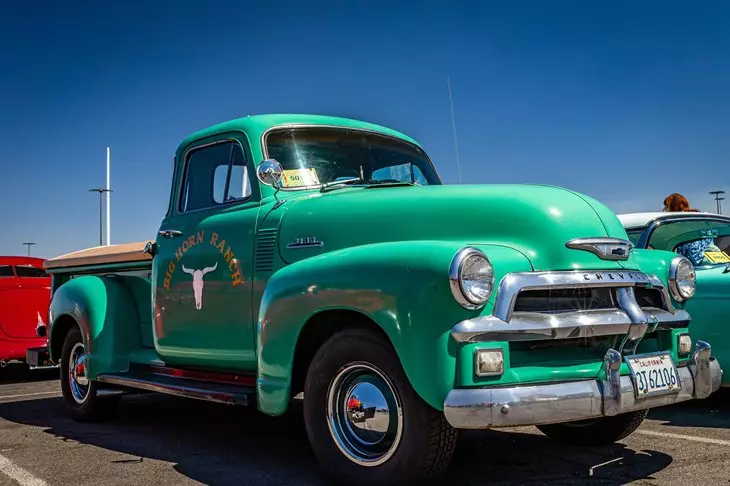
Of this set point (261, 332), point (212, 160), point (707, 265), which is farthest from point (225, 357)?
point (707, 265)

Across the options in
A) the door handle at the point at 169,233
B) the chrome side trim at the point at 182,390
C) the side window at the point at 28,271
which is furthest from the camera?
the side window at the point at 28,271

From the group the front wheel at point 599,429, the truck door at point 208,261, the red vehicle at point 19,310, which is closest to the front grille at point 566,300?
the front wheel at point 599,429

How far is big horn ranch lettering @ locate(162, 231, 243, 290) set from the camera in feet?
15.2

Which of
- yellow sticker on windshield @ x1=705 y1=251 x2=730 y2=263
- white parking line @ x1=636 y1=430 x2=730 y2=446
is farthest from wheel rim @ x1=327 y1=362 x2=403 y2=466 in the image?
yellow sticker on windshield @ x1=705 y1=251 x2=730 y2=263

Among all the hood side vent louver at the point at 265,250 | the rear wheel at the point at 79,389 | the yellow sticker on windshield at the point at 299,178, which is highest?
the yellow sticker on windshield at the point at 299,178

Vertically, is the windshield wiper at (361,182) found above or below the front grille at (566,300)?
above

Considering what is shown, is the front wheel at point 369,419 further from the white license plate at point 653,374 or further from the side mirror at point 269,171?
the side mirror at point 269,171

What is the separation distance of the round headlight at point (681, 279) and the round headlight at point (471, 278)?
135 centimetres

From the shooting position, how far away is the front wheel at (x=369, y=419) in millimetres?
3266

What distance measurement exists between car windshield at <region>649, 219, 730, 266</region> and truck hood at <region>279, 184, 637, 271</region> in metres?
2.19

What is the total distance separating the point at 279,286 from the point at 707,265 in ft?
11.5

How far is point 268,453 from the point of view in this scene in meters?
4.62

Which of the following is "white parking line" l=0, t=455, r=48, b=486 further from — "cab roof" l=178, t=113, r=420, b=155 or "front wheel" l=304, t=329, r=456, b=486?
"cab roof" l=178, t=113, r=420, b=155

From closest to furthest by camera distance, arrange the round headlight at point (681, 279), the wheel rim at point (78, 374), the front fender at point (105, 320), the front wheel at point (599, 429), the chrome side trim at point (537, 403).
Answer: the chrome side trim at point (537, 403) → the round headlight at point (681, 279) → the front wheel at point (599, 429) → the front fender at point (105, 320) → the wheel rim at point (78, 374)
